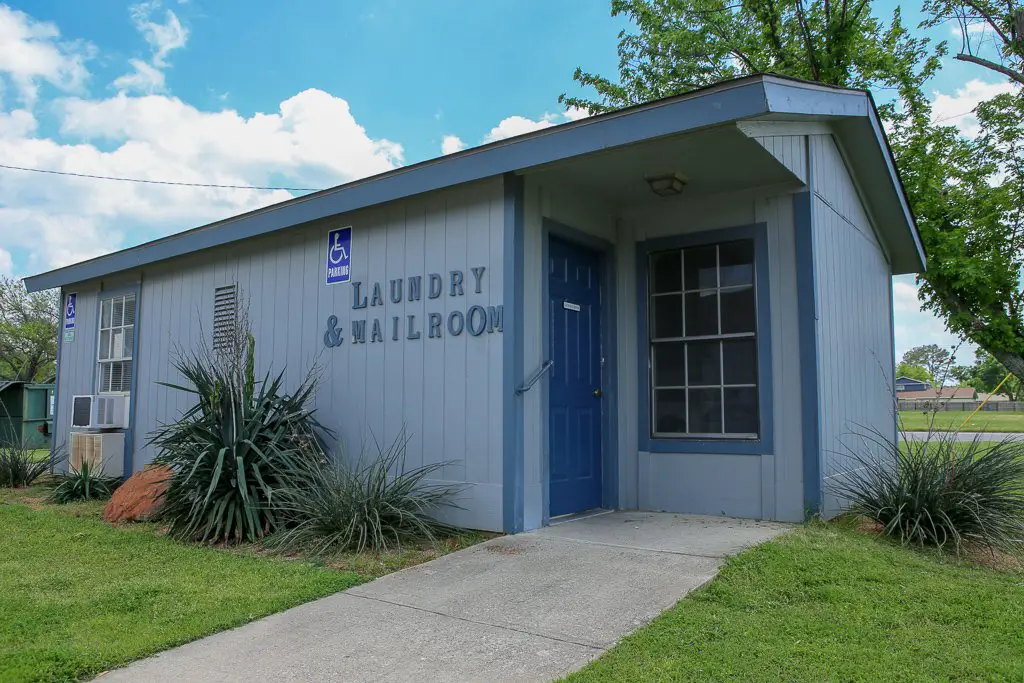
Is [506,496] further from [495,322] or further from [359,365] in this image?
[359,365]

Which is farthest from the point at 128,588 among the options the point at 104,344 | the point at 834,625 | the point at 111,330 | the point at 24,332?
the point at 24,332

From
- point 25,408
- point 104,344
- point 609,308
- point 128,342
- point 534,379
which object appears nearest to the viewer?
point 534,379

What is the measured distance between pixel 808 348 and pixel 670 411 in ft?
4.10

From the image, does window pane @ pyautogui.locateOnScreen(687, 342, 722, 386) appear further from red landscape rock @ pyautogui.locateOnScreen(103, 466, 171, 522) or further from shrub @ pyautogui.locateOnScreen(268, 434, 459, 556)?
red landscape rock @ pyautogui.locateOnScreen(103, 466, 171, 522)

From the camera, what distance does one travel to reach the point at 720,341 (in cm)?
606

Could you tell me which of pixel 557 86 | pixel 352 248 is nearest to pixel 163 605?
pixel 352 248

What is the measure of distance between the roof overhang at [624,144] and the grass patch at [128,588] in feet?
9.09

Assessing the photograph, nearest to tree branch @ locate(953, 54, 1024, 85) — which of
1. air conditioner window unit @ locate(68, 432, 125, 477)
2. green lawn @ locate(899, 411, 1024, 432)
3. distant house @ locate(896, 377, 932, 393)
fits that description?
green lawn @ locate(899, 411, 1024, 432)

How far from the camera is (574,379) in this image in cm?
602

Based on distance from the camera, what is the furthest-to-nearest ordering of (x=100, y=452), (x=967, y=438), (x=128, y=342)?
(x=967, y=438) → (x=128, y=342) → (x=100, y=452)

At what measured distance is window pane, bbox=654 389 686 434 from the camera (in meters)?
6.17

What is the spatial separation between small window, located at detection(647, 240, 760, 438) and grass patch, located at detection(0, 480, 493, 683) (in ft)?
7.11

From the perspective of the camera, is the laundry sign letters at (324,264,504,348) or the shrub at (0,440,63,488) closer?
the laundry sign letters at (324,264,504,348)

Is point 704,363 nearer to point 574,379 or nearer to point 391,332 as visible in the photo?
point 574,379
